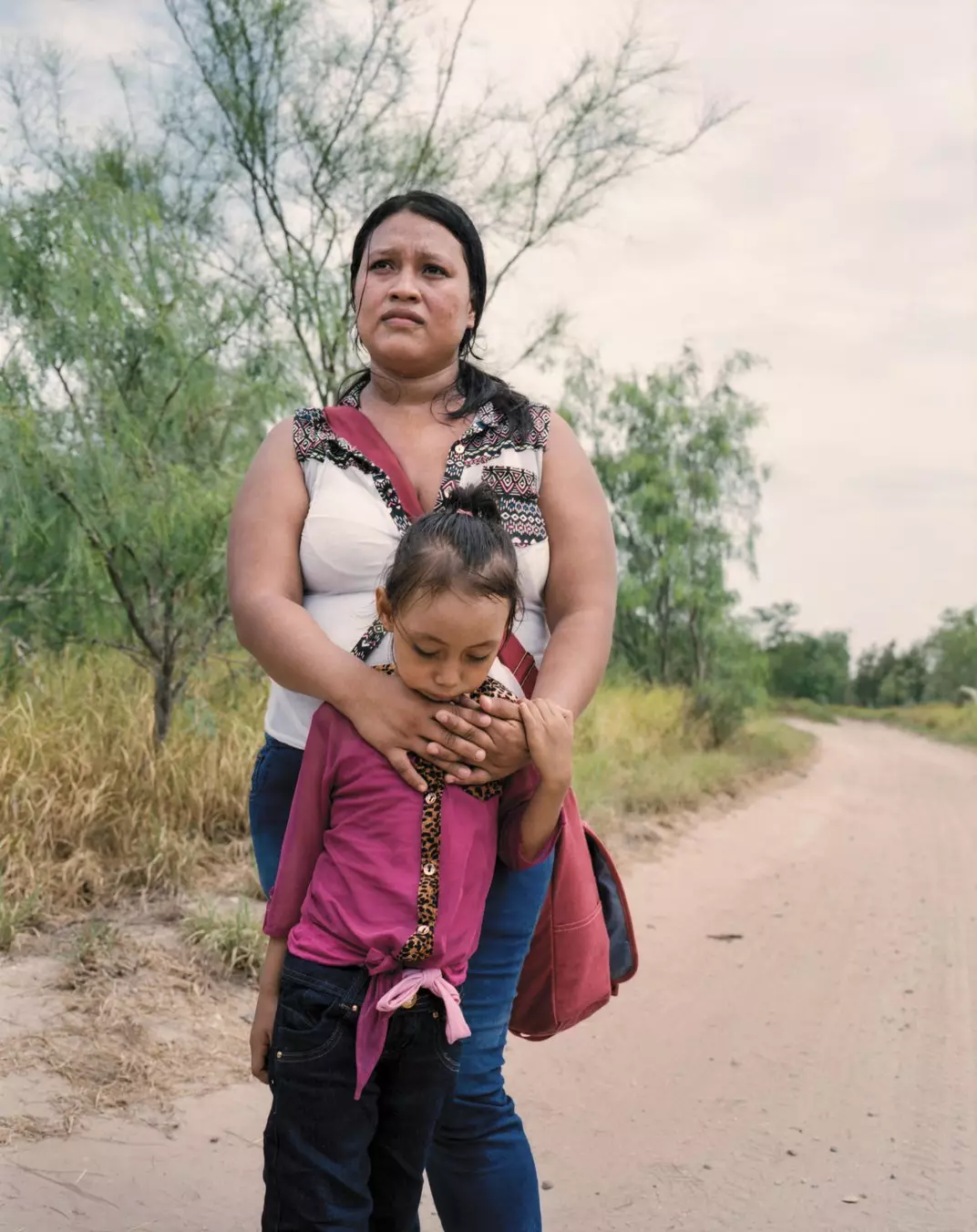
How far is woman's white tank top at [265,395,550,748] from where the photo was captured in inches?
76.9

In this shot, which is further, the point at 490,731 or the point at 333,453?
the point at 333,453

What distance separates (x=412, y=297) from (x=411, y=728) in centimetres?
78

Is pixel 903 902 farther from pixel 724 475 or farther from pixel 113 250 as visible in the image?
pixel 724 475

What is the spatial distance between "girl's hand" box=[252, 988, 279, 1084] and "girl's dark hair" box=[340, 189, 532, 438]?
1.03 m

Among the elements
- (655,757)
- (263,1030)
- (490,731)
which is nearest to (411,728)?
(490,731)

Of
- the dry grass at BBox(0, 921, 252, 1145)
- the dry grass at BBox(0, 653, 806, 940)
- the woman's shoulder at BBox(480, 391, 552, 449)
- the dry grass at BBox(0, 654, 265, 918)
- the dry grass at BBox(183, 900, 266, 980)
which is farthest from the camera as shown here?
the dry grass at BBox(0, 654, 265, 918)

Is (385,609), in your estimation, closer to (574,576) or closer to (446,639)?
(446,639)

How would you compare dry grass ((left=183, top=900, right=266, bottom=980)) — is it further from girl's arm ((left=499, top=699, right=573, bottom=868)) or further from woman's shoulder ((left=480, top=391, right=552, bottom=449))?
woman's shoulder ((left=480, top=391, right=552, bottom=449))

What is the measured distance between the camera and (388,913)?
5.82 ft

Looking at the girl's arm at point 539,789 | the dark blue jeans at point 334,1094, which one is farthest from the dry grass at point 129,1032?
the girl's arm at point 539,789

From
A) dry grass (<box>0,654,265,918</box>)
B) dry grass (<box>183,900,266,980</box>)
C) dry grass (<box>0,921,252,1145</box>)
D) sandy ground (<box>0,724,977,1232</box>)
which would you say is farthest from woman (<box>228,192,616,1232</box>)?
dry grass (<box>0,654,265,918</box>)

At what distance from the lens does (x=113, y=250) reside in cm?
552

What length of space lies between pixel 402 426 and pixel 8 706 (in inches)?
158

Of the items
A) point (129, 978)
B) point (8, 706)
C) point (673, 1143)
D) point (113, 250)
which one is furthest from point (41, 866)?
point (113, 250)
